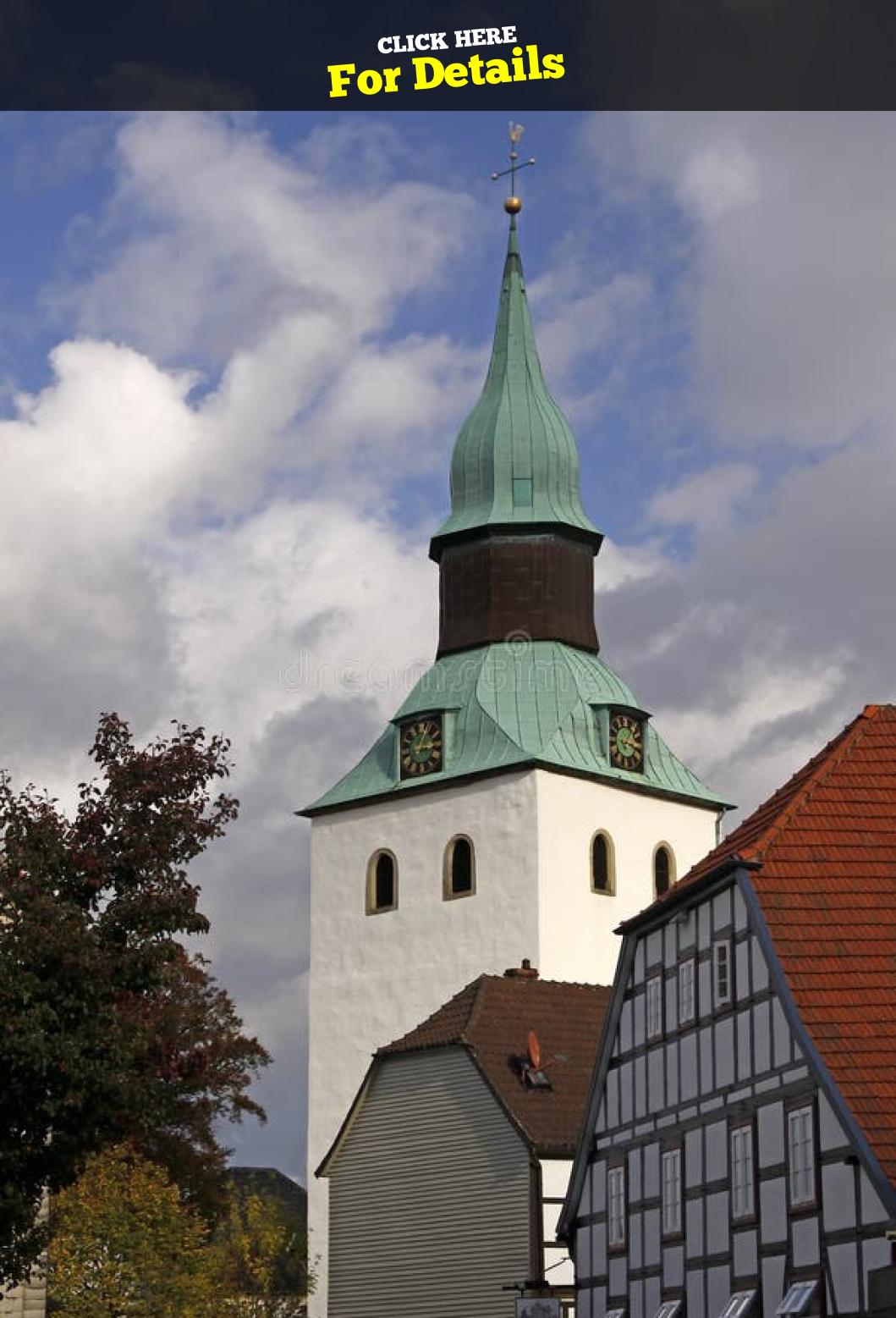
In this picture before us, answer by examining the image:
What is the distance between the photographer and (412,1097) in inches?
1796

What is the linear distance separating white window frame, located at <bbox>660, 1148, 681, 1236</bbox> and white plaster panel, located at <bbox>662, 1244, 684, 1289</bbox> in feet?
0.67

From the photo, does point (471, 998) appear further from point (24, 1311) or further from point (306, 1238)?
point (306, 1238)

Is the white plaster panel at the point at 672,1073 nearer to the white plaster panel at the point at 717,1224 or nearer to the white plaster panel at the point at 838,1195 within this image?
the white plaster panel at the point at 717,1224

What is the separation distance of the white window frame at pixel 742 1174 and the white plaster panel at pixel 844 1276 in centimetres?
232

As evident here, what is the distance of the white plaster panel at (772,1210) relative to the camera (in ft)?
95.9

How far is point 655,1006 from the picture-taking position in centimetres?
3469

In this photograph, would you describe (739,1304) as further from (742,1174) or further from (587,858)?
(587,858)

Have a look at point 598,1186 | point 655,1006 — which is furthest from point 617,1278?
point 655,1006

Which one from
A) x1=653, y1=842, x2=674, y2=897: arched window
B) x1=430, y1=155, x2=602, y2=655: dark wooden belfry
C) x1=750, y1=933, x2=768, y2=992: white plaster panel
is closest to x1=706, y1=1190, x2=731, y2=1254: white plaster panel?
x1=750, y1=933, x2=768, y2=992: white plaster panel

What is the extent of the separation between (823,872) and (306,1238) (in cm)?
3845

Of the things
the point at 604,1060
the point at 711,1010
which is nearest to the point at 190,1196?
the point at 604,1060

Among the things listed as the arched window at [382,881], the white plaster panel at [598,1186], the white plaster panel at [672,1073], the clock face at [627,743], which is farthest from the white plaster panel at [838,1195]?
the arched window at [382,881]

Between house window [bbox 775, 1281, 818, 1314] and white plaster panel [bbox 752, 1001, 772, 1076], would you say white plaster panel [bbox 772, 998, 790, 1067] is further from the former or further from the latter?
house window [bbox 775, 1281, 818, 1314]

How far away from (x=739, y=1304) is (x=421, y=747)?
3994 centimetres
